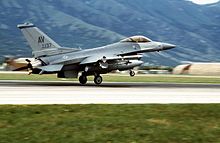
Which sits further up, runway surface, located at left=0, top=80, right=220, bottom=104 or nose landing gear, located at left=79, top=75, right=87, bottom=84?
nose landing gear, located at left=79, top=75, right=87, bottom=84

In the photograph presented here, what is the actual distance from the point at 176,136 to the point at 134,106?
455cm

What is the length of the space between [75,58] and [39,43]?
3356mm

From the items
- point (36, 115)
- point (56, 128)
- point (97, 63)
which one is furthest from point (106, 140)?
point (97, 63)

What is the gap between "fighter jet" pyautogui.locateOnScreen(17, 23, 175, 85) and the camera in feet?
122

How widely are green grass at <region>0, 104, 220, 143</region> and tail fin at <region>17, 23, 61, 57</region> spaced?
2124cm

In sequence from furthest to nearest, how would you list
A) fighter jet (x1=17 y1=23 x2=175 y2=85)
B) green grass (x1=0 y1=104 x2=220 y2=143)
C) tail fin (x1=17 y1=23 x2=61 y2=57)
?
tail fin (x1=17 y1=23 x2=61 y2=57) → fighter jet (x1=17 y1=23 x2=175 y2=85) → green grass (x1=0 y1=104 x2=220 y2=143)

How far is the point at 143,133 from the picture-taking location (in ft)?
44.2

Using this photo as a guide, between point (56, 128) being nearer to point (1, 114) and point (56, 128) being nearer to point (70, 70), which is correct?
point (1, 114)

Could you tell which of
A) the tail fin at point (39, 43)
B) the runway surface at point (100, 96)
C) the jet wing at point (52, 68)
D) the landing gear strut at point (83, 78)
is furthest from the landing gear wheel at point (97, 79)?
the runway surface at point (100, 96)

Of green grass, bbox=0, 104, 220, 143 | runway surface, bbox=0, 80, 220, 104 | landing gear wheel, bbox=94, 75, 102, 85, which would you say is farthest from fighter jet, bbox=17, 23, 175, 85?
green grass, bbox=0, 104, 220, 143

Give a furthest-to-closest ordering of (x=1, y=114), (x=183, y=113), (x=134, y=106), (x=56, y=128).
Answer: (x=134, y=106)
(x=183, y=113)
(x=1, y=114)
(x=56, y=128)

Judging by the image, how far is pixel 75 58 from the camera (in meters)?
37.8

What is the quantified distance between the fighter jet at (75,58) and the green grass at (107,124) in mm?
19952

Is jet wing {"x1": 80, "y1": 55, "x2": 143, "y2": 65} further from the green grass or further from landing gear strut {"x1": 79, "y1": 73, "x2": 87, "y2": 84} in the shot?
the green grass
